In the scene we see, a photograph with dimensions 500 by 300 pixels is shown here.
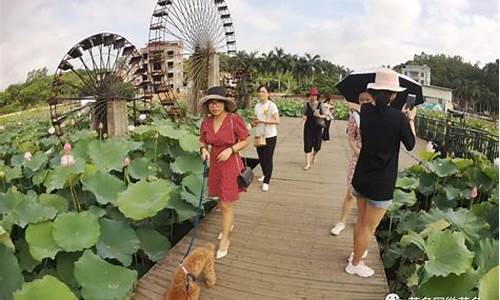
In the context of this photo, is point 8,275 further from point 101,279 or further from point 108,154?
point 108,154

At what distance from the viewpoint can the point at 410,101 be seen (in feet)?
6.59

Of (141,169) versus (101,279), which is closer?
(101,279)

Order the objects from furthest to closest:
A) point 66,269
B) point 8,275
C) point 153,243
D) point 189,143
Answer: point 189,143 → point 153,243 → point 66,269 → point 8,275

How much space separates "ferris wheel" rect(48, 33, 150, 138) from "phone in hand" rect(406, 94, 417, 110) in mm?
4258

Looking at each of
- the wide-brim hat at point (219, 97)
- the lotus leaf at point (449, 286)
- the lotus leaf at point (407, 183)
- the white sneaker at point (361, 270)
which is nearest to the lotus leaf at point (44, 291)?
the wide-brim hat at point (219, 97)

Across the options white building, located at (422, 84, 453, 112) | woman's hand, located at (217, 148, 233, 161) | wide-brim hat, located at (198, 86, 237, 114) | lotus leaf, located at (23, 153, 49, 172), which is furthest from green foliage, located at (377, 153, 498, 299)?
lotus leaf, located at (23, 153, 49, 172)

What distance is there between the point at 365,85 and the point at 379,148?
2.36 feet

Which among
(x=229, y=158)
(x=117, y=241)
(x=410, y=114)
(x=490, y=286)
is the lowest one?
(x=117, y=241)

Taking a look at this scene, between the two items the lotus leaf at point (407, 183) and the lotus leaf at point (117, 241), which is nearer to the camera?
the lotus leaf at point (117, 241)

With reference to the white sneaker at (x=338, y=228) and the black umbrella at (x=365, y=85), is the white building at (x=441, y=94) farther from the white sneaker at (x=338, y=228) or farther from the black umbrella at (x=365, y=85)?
the white sneaker at (x=338, y=228)

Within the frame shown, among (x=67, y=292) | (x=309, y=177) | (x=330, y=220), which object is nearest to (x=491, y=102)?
(x=67, y=292)

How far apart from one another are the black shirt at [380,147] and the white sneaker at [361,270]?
438 mm

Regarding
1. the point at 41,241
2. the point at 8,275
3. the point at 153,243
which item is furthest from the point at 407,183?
the point at 8,275

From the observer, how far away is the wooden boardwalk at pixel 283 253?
1.88m
